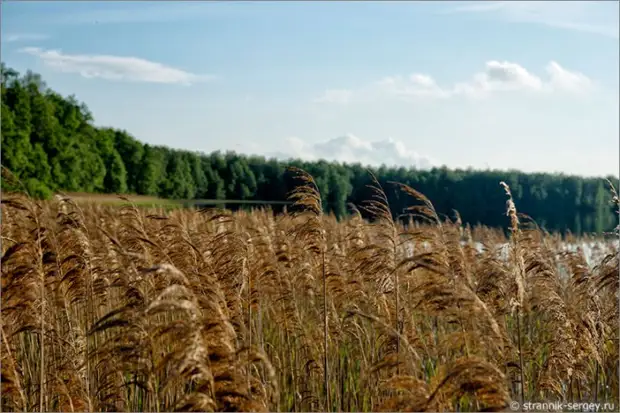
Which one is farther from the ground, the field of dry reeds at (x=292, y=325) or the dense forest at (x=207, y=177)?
the dense forest at (x=207, y=177)

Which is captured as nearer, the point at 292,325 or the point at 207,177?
the point at 292,325

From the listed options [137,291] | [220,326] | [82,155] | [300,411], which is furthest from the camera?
[82,155]

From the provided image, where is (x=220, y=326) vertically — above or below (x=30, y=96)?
below

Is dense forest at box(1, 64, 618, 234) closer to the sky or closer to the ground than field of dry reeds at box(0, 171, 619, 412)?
closer to the sky

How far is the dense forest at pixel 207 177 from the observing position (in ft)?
184

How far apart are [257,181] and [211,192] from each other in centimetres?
906

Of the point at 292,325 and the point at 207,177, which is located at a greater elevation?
the point at 207,177

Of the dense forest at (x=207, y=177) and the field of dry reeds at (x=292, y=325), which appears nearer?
the field of dry reeds at (x=292, y=325)

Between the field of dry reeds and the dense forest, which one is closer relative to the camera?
the field of dry reeds

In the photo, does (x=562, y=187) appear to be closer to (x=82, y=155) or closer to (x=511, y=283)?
(x=82, y=155)

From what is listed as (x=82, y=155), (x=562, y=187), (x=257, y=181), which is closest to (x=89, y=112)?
(x=82, y=155)

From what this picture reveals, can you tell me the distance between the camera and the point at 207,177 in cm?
7888

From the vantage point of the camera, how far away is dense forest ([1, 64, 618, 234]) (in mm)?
56094

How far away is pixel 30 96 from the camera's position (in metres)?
61.3
